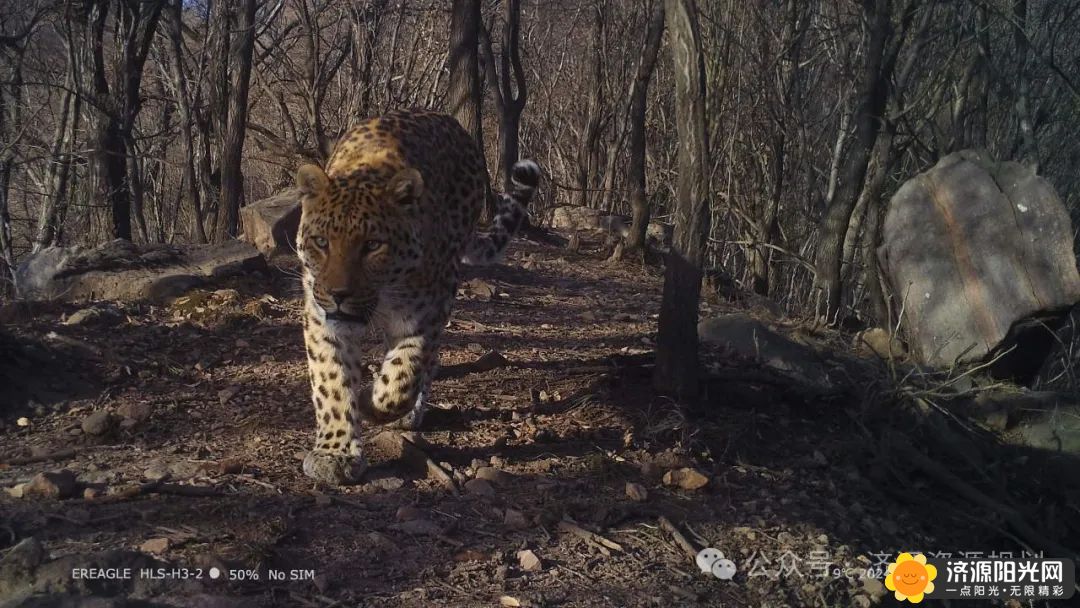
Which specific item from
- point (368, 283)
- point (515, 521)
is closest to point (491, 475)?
point (515, 521)

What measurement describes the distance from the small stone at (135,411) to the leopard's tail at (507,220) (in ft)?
8.69

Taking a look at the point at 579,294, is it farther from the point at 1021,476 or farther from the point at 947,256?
the point at 1021,476

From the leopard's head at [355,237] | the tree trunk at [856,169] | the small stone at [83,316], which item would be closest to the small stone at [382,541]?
the leopard's head at [355,237]

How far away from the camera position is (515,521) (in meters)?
4.81

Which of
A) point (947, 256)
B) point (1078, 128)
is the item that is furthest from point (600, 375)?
point (1078, 128)

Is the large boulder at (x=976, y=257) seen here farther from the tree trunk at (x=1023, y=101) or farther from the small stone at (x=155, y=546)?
the small stone at (x=155, y=546)

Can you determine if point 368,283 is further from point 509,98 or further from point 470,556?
→ point 509,98

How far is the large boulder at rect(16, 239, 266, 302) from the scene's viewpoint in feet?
27.7

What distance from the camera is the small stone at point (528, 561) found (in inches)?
175

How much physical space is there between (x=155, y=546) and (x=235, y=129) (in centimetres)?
1104

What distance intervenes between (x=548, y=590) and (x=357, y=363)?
1.98 meters

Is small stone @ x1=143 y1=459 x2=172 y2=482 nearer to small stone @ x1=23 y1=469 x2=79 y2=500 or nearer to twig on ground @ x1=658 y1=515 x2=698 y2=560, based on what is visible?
small stone @ x1=23 y1=469 x2=79 y2=500

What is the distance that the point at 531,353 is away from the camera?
7.94 metres

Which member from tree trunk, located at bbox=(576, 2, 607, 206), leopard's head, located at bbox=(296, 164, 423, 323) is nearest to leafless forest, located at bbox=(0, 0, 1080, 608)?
leopard's head, located at bbox=(296, 164, 423, 323)
